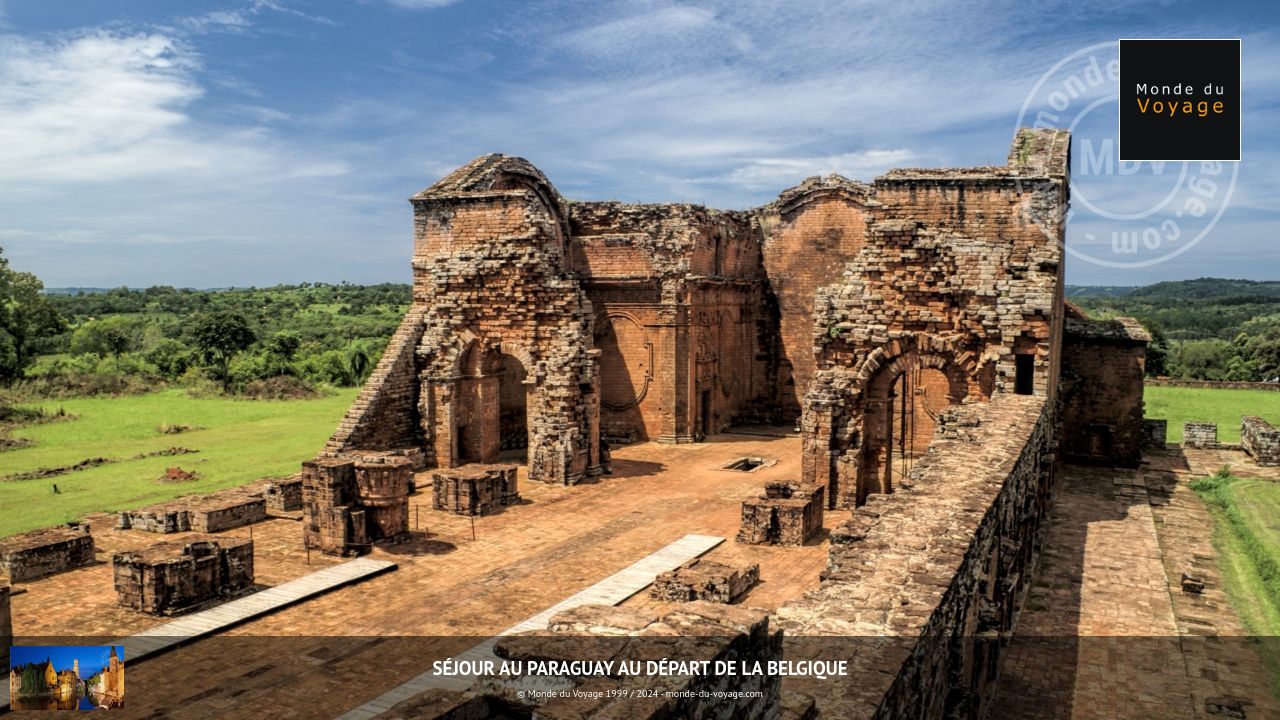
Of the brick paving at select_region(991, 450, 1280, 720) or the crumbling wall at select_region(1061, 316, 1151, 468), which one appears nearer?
the brick paving at select_region(991, 450, 1280, 720)

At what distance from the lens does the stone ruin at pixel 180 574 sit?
10523 millimetres

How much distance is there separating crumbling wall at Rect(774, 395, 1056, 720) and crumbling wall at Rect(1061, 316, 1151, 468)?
10586 millimetres

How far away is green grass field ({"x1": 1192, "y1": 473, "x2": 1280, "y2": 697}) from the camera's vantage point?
1104 centimetres

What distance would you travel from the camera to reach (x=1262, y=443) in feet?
70.5

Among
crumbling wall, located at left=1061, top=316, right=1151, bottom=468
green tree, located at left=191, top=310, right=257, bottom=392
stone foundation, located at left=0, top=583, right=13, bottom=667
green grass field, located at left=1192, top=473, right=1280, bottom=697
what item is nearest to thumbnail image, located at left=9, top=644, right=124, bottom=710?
stone foundation, located at left=0, top=583, right=13, bottom=667

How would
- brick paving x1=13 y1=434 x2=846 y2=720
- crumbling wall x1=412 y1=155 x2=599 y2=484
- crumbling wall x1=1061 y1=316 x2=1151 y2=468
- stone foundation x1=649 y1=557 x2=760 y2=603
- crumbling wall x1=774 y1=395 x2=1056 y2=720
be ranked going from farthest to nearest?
crumbling wall x1=1061 y1=316 x2=1151 y2=468, crumbling wall x1=412 y1=155 x2=599 y2=484, stone foundation x1=649 y1=557 x2=760 y2=603, brick paving x1=13 y1=434 x2=846 y2=720, crumbling wall x1=774 y1=395 x2=1056 y2=720

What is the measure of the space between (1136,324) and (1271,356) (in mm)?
33064

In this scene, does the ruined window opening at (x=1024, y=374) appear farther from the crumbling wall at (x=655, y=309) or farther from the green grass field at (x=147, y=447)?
the green grass field at (x=147, y=447)

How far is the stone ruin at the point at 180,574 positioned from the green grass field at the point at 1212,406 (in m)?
26.0

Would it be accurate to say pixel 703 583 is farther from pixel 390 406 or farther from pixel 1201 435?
pixel 1201 435

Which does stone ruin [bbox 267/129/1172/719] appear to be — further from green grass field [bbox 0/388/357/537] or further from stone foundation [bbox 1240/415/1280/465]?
green grass field [bbox 0/388/357/537]

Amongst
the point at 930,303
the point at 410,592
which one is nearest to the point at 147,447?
the point at 410,592

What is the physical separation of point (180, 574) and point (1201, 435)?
25588 mm

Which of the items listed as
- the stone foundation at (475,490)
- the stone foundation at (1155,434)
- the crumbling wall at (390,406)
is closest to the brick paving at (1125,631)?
the stone foundation at (1155,434)
